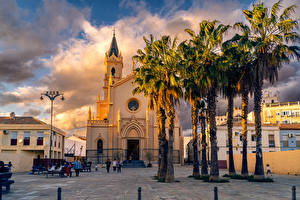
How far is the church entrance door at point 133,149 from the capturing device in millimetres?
52031

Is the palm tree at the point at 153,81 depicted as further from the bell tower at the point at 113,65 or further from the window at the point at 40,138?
the bell tower at the point at 113,65

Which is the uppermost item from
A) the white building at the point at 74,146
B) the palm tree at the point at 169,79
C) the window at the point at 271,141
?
the palm tree at the point at 169,79

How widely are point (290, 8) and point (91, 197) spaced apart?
58.6 feet

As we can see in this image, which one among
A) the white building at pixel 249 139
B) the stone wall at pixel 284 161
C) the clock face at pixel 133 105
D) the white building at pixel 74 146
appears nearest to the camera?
the stone wall at pixel 284 161

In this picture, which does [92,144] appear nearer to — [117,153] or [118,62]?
[117,153]

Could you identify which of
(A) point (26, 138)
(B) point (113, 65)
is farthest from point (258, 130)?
(B) point (113, 65)

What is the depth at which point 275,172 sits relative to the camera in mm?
29859

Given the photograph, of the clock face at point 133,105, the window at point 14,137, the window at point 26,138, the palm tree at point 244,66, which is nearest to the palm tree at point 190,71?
the palm tree at point 244,66

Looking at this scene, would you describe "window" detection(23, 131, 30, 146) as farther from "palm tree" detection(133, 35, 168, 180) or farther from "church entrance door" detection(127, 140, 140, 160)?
"palm tree" detection(133, 35, 168, 180)

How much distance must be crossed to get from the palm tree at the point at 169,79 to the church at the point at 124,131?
2878 cm

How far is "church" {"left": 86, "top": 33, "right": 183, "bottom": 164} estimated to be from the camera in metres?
50.2

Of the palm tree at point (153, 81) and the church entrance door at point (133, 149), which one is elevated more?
the palm tree at point (153, 81)

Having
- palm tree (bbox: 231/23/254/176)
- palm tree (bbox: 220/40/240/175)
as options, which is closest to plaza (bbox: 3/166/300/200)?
palm tree (bbox: 231/23/254/176)

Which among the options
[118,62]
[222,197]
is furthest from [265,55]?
[118,62]
